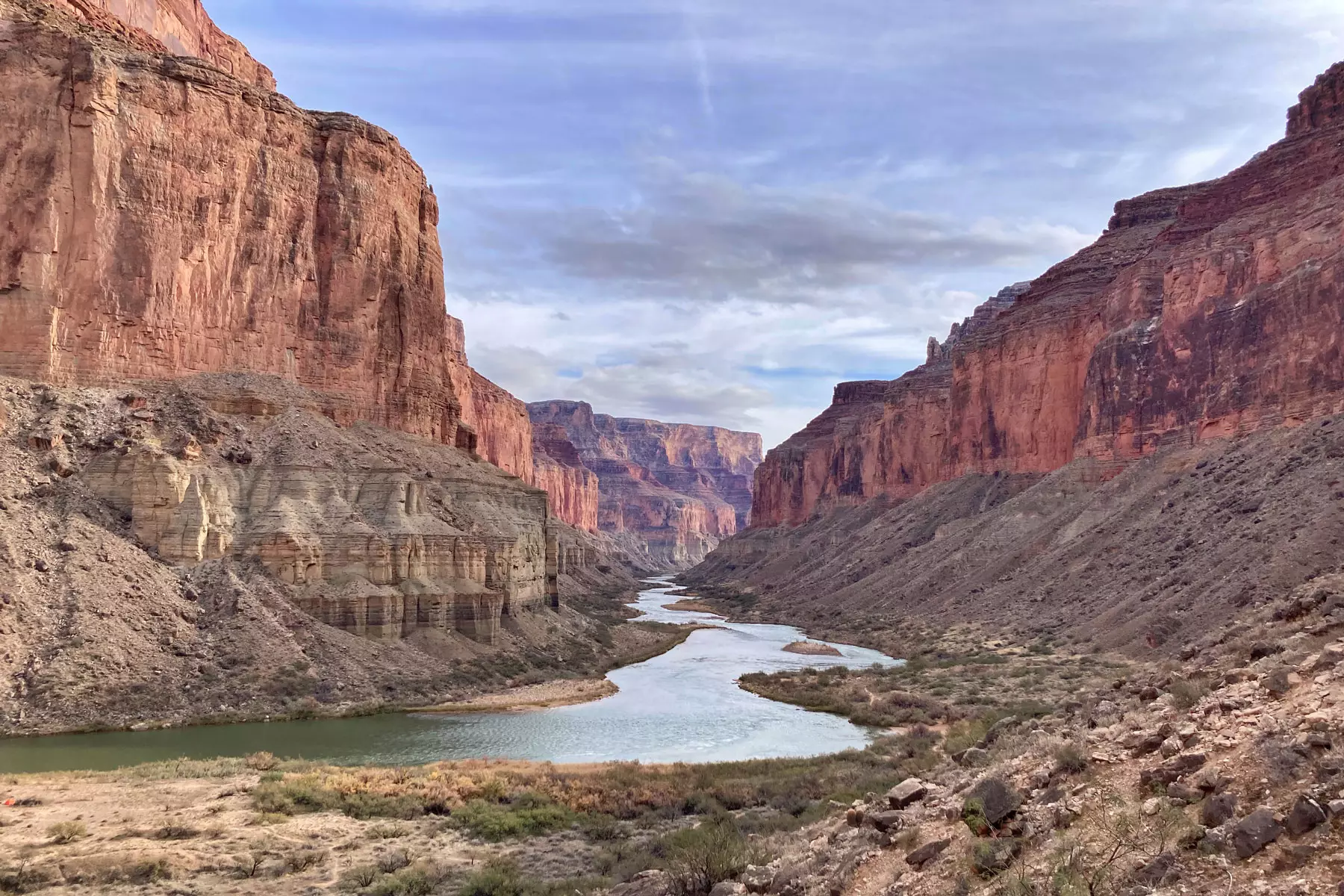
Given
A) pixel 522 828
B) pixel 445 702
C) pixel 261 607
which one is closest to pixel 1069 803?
pixel 522 828

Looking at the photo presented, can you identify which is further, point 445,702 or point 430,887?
Answer: point 445,702

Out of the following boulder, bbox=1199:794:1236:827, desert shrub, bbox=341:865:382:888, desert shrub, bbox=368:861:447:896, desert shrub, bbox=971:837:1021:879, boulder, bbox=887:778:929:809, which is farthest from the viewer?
desert shrub, bbox=341:865:382:888

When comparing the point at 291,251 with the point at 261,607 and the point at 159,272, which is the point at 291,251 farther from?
the point at 261,607

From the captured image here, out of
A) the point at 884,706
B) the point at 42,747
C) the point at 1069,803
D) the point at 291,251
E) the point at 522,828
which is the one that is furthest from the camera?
the point at 291,251

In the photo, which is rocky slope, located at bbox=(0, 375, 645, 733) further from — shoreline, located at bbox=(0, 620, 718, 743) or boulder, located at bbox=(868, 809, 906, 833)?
boulder, located at bbox=(868, 809, 906, 833)

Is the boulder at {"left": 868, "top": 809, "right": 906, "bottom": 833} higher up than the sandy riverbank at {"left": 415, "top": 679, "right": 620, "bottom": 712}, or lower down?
higher up

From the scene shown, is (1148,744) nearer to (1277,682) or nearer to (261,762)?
A: (1277,682)

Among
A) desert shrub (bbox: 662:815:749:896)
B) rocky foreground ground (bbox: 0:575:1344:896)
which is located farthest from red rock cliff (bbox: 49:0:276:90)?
desert shrub (bbox: 662:815:749:896)
